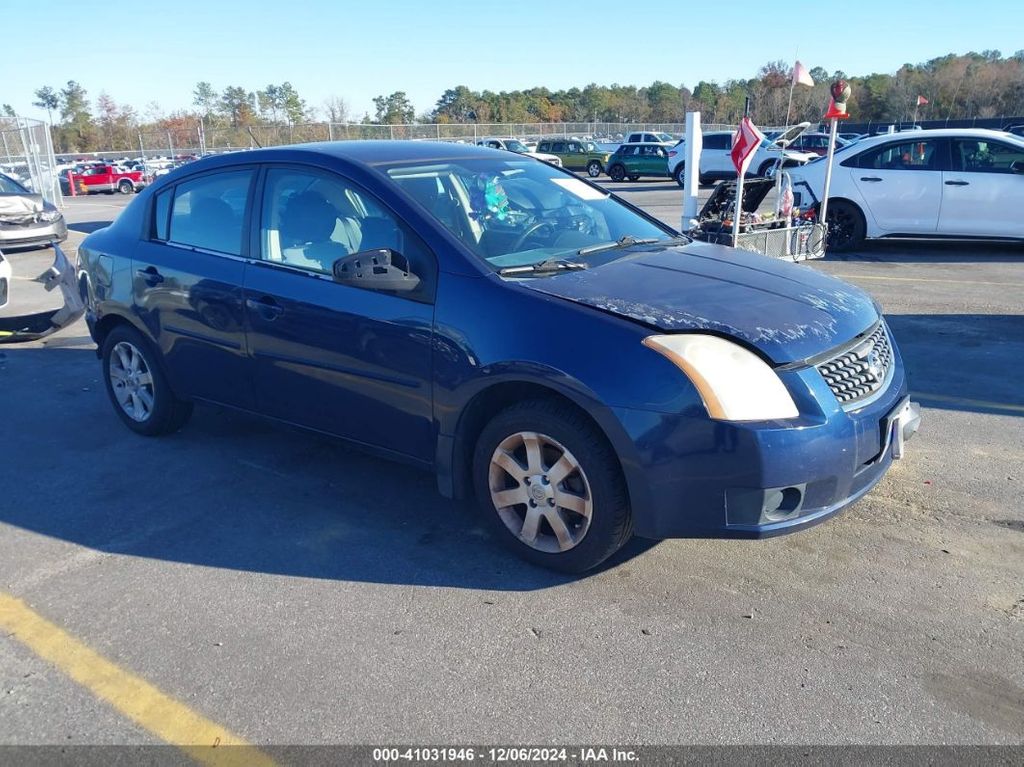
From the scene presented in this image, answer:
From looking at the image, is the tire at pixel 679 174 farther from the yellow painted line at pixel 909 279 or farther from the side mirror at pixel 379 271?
the side mirror at pixel 379 271

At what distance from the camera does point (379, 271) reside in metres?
3.55

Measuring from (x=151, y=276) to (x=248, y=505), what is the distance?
5.15 ft

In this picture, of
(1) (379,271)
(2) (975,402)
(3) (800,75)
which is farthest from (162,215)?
(3) (800,75)

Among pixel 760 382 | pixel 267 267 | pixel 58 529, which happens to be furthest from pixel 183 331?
pixel 760 382

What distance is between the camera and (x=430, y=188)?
13.0ft

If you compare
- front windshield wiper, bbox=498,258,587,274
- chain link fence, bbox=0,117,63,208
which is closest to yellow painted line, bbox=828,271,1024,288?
front windshield wiper, bbox=498,258,587,274

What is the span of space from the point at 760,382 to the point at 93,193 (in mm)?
38365

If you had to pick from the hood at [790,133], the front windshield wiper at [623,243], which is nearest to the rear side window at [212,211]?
the front windshield wiper at [623,243]

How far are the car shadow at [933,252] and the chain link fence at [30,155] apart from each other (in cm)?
1933

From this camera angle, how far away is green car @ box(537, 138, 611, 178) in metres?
34.9

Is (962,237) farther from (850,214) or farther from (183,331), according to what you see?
(183,331)

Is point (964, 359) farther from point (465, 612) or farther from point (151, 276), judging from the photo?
point (151, 276)

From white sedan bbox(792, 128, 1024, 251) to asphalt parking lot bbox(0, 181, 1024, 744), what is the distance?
722 cm

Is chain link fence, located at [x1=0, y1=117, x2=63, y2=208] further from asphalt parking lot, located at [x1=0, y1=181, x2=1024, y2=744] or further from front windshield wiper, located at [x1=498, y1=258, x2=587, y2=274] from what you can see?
front windshield wiper, located at [x1=498, y1=258, x2=587, y2=274]
